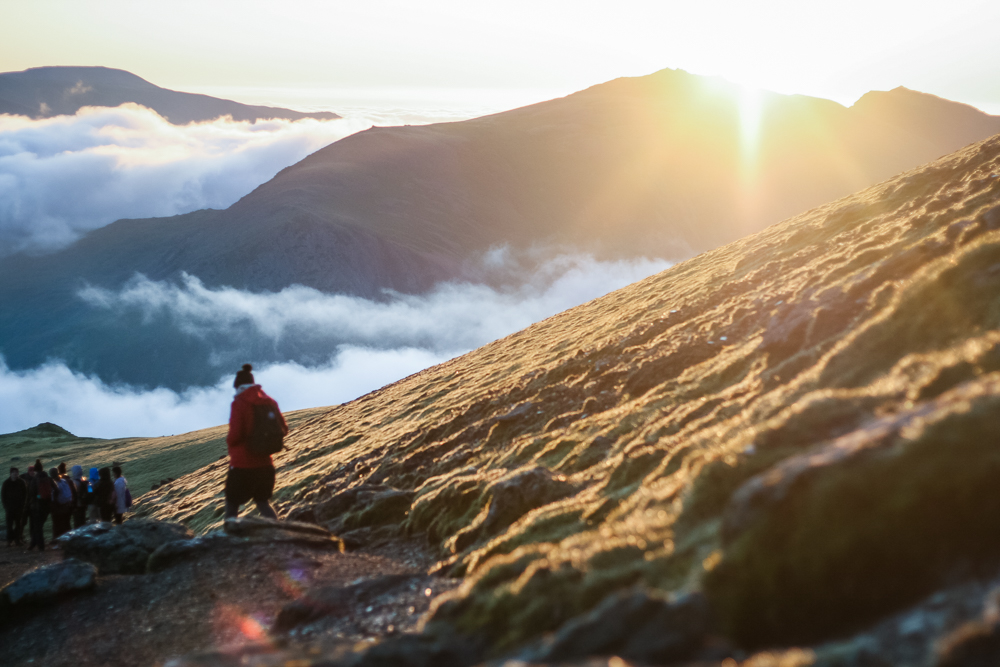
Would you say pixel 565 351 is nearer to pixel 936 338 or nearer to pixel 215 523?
pixel 215 523

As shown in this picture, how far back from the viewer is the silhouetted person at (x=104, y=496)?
96.0ft

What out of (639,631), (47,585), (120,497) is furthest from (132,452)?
(639,631)

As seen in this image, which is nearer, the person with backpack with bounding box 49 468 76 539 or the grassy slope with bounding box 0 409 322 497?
the person with backpack with bounding box 49 468 76 539

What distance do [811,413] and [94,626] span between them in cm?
1401

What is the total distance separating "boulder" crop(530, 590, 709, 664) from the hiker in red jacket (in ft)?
38.8

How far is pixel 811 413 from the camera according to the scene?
8.54 metres

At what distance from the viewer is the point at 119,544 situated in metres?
15.9

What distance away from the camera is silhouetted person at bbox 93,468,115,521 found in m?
29.2

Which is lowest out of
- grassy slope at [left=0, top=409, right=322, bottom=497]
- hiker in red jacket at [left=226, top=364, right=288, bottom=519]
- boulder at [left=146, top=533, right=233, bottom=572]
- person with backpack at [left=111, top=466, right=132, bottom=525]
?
grassy slope at [left=0, top=409, right=322, bottom=497]

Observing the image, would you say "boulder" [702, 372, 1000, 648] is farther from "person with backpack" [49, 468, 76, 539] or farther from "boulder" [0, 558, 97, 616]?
"person with backpack" [49, 468, 76, 539]

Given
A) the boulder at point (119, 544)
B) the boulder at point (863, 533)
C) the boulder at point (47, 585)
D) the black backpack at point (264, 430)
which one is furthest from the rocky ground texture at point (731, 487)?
the black backpack at point (264, 430)

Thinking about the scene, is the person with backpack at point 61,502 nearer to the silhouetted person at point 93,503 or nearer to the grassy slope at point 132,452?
the silhouetted person at point 93,503

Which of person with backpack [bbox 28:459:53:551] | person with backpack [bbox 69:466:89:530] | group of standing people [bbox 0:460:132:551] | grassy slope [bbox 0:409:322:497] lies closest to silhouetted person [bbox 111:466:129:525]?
group of standing people [bbox 0:460:132:551]

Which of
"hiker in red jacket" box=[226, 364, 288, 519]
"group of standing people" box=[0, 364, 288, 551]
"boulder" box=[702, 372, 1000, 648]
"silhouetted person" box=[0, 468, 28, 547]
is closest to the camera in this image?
"boulder" box=[702, 372, 1000, 648]
